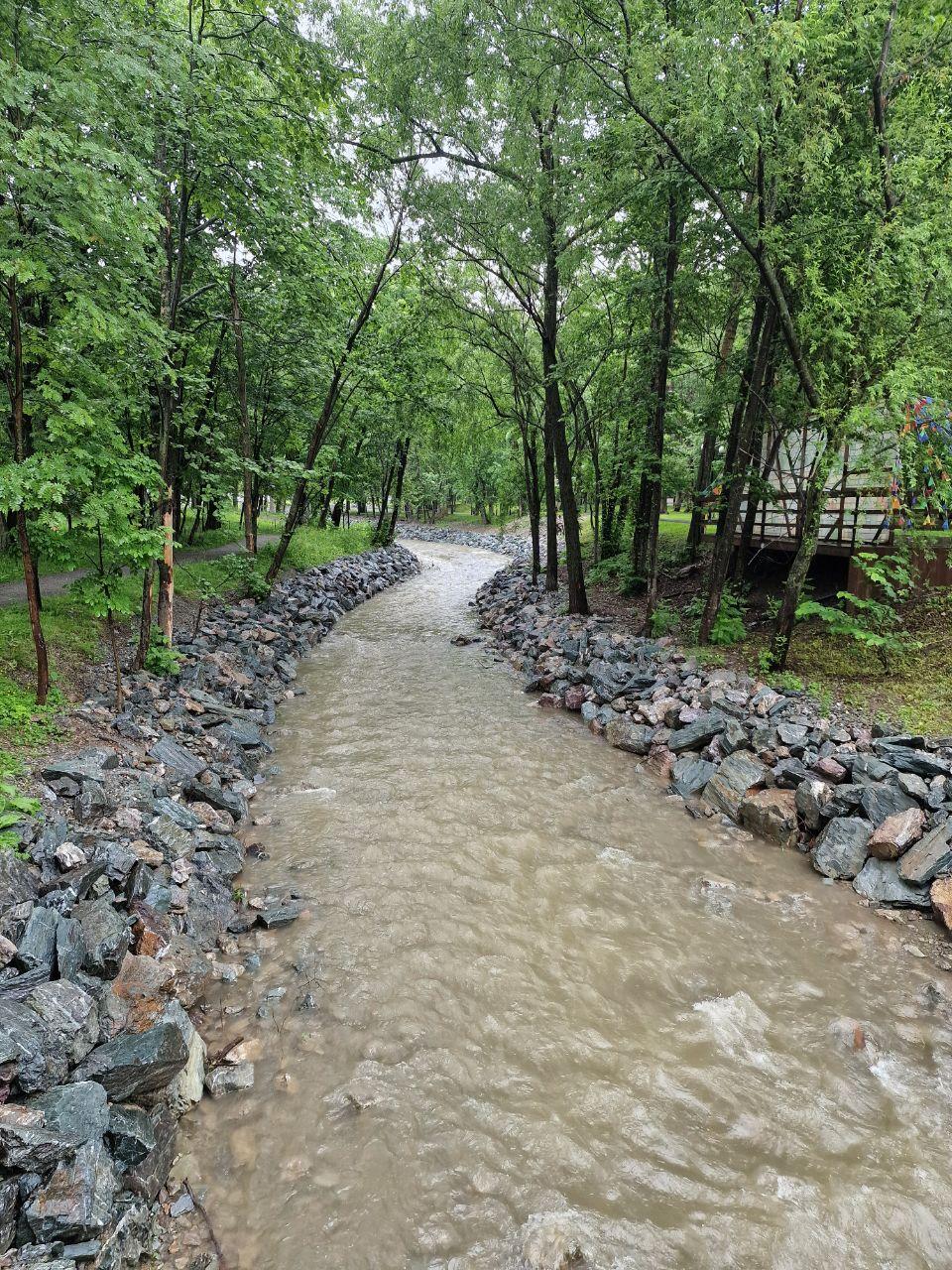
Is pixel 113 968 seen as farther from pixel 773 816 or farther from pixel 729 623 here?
pixel 729 623

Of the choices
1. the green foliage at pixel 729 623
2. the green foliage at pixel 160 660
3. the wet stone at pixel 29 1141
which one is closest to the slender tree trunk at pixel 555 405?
the green foliage at pixel 729 623

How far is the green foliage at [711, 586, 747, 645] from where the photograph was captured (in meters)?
10.6

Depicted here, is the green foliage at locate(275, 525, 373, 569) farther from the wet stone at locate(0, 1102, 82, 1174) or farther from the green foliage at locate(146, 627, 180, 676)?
the wet stone at locate(0, 1102, 82, 1174)

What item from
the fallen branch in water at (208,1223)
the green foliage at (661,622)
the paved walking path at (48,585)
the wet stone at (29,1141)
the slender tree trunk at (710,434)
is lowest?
the fallen branch in water at (208,1223)

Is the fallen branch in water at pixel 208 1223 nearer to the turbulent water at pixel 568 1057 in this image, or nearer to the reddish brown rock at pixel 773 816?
the turbulent water at pixel 568 1057

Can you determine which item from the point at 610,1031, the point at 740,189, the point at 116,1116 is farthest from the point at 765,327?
the point at 116,1116

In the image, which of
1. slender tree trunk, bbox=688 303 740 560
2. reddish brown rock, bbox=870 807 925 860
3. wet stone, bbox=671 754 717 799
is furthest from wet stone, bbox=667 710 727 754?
slender tree trunk, bbox=688 303 740 560

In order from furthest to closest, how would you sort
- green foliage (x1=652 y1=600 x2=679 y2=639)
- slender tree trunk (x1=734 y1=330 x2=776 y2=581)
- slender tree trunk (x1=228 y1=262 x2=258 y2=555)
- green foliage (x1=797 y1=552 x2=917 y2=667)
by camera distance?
green foliage (x1=652 y1=600 x2=679 y2=639)
slender tree trunk (x1=228 y1=262 x2=258 y2=555)
slender tree trunk (x1=734 y1=330 x2=776 y2=581)
green foliage (x1=797 y1=552 x2=917 y2=667)

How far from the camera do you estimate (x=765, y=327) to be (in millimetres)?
9258

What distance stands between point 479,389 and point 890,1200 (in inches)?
741

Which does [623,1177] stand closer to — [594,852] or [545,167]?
[594,852]

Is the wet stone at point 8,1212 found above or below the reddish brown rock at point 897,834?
below

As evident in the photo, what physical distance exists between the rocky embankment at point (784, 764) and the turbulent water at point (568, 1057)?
16.3 inches

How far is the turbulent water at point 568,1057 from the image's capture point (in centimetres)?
306
